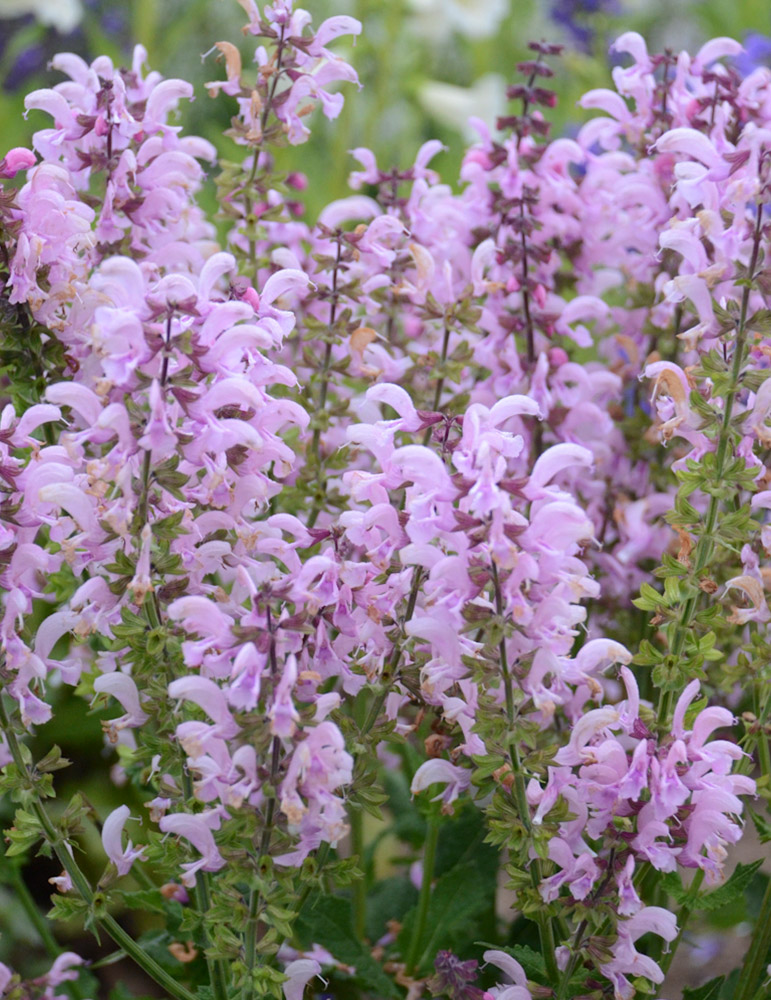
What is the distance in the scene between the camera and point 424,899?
5.20 ft

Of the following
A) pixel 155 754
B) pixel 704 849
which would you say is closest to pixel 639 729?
pixel 704 849

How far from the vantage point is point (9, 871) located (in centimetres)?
162

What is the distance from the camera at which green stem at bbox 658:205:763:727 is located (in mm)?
1209

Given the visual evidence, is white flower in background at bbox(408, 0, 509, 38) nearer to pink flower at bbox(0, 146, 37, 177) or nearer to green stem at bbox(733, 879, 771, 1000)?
pink flower at bbox(0, 146, 37, 177)

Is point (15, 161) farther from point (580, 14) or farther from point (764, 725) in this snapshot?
point (580, 14)

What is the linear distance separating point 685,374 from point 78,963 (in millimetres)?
1070

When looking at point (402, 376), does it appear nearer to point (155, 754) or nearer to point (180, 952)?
point (155, 754)

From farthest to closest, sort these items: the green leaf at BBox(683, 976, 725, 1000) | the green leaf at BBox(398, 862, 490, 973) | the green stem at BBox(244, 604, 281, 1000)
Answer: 1. the green leaf at BBox(398, 862, 490, 973)
2. the green leaf at BBox(683, 976, 725, 1000)
3. the green stem at BBox(244, 604, 281, 1000)

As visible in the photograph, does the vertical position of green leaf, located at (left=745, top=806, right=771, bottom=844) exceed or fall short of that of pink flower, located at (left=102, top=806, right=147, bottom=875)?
it exceeds it

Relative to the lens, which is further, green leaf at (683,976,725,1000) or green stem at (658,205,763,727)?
green leaf at (683,976,725,1000)

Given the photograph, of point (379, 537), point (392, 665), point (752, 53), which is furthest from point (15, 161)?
point (752, 53)

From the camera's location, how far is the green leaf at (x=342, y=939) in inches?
59.2

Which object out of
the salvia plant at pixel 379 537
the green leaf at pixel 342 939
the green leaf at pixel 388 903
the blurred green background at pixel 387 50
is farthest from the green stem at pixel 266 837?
the blurred green background at pixel 387 50

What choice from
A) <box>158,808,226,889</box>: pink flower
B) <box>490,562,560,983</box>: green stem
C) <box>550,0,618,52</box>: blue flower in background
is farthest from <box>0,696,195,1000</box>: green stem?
Result: <box>550,0,618,52</box>: blue flower in background
